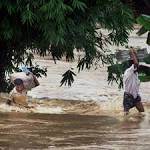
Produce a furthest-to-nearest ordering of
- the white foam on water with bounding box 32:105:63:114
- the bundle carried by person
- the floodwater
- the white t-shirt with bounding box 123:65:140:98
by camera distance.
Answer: the bundle carried by person → the white foam on water with bounding box 32:105:63:114 → the white t-shirt with bounding box 123:65:140:98 → the floodwater

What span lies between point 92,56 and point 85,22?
1330mm

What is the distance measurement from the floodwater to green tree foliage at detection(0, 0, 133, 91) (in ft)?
4.32

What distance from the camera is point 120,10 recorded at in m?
10.9

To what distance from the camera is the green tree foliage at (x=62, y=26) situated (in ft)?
33.1

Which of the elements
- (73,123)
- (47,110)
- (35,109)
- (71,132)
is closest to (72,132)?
(71,132)

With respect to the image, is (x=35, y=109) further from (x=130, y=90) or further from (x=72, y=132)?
(x=72, y=132)

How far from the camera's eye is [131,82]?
12.3m

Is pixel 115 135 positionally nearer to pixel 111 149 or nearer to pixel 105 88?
pixel 111 149

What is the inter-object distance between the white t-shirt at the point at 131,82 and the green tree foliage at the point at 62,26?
62cm

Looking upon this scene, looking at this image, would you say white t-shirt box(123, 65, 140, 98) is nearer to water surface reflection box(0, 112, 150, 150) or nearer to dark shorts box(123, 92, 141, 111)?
dark shorts box(123, 92, 141, 111)

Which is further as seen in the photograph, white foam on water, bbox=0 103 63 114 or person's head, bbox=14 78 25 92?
person's head, bbox=14 78 25 92

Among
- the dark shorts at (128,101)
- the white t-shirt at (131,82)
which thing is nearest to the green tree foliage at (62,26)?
the white t-shirt at (131,82)

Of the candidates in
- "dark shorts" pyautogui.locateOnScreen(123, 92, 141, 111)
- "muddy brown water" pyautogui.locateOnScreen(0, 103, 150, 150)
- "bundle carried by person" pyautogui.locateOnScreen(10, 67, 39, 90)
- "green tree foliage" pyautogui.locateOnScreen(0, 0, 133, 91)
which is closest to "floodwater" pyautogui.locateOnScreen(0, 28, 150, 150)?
"muddy brown water" pyautogui.locateOnScreen(0, 103, 150, 150)

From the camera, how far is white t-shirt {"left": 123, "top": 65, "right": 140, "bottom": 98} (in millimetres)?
12102
